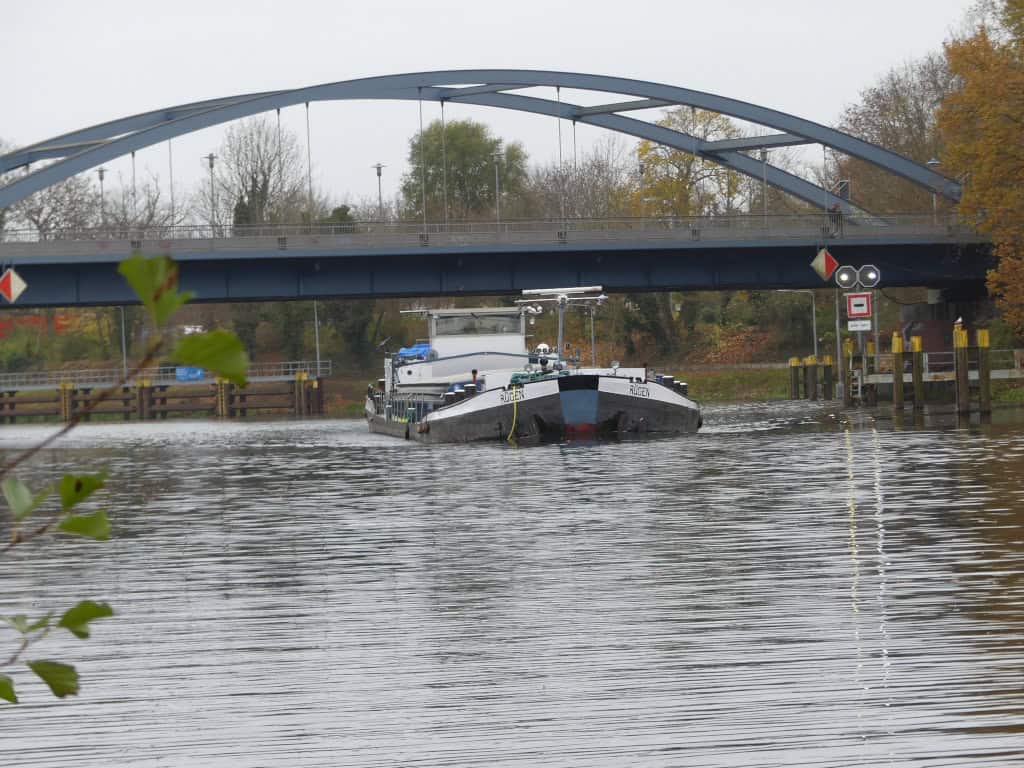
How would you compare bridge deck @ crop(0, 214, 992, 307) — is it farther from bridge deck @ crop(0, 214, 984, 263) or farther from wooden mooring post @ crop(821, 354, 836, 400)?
wooden mooring post @ crop(821, 354, 836, 400)

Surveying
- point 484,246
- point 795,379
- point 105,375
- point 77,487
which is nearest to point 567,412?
point 484,246

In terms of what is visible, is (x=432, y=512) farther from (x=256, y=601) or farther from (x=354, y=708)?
(x=354, y=708)

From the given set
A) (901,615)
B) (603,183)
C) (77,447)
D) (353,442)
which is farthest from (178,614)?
(603,183)

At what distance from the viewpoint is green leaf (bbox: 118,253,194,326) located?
268 cm

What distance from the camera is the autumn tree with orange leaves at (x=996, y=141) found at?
153 ft

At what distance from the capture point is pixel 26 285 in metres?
52.9

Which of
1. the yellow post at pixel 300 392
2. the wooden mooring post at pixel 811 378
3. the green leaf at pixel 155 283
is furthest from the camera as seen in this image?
the yellow post at pixel 300 392

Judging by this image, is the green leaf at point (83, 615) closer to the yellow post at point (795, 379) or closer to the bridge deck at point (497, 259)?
the bridge deck at point (497, 259)

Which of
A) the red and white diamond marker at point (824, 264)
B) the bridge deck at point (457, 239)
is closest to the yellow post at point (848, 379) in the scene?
the red and white diamond marker at point (824, 264)

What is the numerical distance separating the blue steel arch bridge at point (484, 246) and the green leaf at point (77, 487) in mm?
49692

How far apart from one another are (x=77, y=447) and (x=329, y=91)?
1624 cm

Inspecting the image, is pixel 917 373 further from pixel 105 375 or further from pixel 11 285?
pixel 105 375

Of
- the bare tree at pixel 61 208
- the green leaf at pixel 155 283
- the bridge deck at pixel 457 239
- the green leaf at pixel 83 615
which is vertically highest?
the bare tree at pixel 61 208

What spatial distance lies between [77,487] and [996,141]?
155ft
